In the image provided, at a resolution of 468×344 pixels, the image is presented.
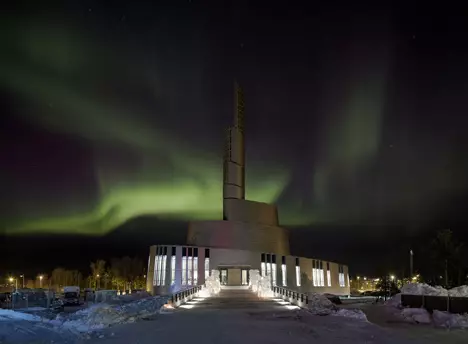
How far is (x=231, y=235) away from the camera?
92.5 m

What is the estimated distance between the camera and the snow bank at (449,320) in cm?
3183

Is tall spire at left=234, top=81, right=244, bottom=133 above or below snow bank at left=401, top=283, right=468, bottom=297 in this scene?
above

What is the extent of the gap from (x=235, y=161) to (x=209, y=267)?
2247 centimetres

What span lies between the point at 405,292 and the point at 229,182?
179ft

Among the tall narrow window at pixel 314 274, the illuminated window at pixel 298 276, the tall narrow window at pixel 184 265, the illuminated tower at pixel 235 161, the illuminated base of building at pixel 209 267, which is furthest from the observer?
the illuminated tower at pixel 235 161

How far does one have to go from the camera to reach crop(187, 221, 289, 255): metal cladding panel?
92250 mm

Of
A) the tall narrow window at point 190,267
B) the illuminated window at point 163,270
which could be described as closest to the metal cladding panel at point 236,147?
the tall narrow window at point 190,267

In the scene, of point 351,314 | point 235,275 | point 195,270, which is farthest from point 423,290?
point 195,270

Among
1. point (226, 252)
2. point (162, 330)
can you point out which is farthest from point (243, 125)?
point (162, 330)

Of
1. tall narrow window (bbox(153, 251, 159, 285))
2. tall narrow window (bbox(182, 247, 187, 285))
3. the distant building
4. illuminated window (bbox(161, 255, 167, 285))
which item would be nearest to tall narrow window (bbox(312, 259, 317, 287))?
the distant building

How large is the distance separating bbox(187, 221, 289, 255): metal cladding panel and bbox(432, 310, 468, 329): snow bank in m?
57.9

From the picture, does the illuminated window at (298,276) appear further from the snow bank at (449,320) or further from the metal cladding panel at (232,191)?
the snow bank at (449,320)

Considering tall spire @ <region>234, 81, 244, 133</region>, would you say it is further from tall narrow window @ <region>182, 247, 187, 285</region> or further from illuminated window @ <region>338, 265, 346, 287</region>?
illuminated window @ <region>338, 265, 346, 287</region>

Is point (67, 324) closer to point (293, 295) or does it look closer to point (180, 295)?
point (180, 295)
